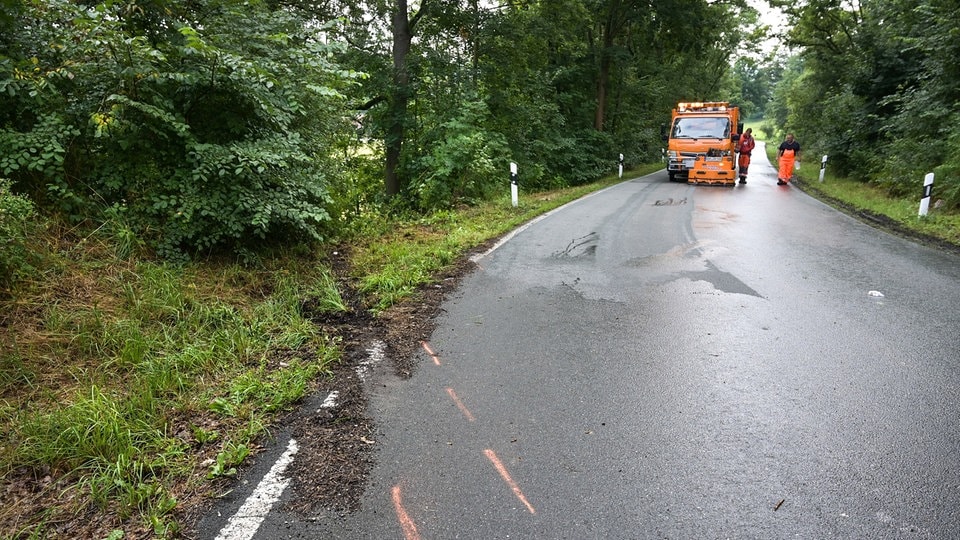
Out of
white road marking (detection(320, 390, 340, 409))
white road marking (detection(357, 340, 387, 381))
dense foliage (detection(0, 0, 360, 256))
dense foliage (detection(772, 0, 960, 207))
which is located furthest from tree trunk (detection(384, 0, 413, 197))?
dense foliage (detection(772, 0, 960, 207))

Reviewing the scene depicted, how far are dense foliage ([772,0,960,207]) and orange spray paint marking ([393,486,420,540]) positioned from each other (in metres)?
12.5

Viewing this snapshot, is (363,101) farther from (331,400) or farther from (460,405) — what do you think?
(460,405)

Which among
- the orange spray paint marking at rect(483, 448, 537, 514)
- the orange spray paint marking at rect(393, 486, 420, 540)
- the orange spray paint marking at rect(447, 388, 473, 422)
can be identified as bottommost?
the orange spray paint marking at rect(393, 486, 420, 540)

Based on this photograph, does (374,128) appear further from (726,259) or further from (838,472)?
(838,472)

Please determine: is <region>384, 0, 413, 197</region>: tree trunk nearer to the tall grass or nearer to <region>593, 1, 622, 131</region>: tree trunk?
the tall grass

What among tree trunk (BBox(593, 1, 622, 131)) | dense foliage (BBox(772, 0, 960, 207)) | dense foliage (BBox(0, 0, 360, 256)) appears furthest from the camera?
tree trunk (BBox(593, 1, 622, 131))

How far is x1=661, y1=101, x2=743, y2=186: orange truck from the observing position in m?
17.9

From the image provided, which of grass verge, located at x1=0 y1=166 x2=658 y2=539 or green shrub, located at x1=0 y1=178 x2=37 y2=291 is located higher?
green shrub, located at x1=0 y1=178 x2=37 y2=291

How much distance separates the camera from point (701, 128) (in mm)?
18297

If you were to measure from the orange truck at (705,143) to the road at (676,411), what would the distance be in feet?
40.1

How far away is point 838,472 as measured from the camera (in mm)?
2748

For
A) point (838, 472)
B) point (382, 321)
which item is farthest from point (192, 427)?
point (838, 472)

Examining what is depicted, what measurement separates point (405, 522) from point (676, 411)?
6.27 ft

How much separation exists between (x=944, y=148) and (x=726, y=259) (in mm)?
9015
